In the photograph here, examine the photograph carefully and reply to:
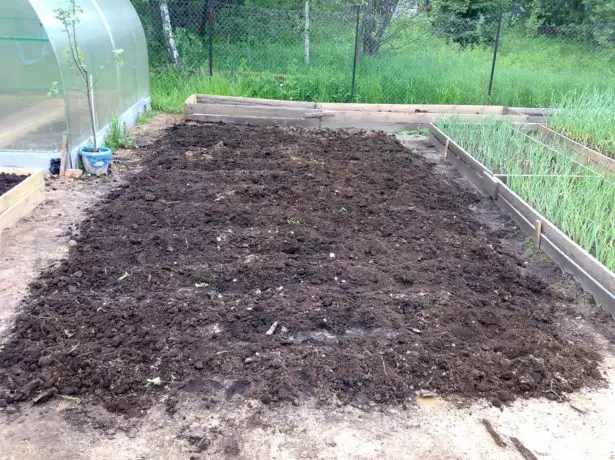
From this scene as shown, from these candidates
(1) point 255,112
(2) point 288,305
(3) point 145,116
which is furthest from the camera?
(3) point 145,116

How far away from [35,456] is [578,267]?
12.0 ft

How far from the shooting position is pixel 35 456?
2.42 metres

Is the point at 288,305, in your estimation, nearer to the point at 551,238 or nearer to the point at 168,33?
the point at 551,238

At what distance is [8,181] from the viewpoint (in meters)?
5.29

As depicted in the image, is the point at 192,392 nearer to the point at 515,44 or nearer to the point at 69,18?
the point at 69,18

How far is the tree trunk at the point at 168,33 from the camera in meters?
11.6

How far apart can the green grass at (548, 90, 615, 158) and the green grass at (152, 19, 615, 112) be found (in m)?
2.21

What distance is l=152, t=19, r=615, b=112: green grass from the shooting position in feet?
34.2

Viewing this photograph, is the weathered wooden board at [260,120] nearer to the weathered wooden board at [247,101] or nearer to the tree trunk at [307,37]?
the weathered wooden board at [247,101]

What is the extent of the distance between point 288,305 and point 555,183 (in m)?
3.07

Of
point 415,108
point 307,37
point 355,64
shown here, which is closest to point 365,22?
point 307,37

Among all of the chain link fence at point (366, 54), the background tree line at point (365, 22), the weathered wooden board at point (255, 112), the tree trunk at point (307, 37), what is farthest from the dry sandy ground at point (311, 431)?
the tree trunk at point (307, 37)

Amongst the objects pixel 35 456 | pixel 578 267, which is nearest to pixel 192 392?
pixel 35 456

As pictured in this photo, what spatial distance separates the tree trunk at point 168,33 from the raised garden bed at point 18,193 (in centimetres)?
703
